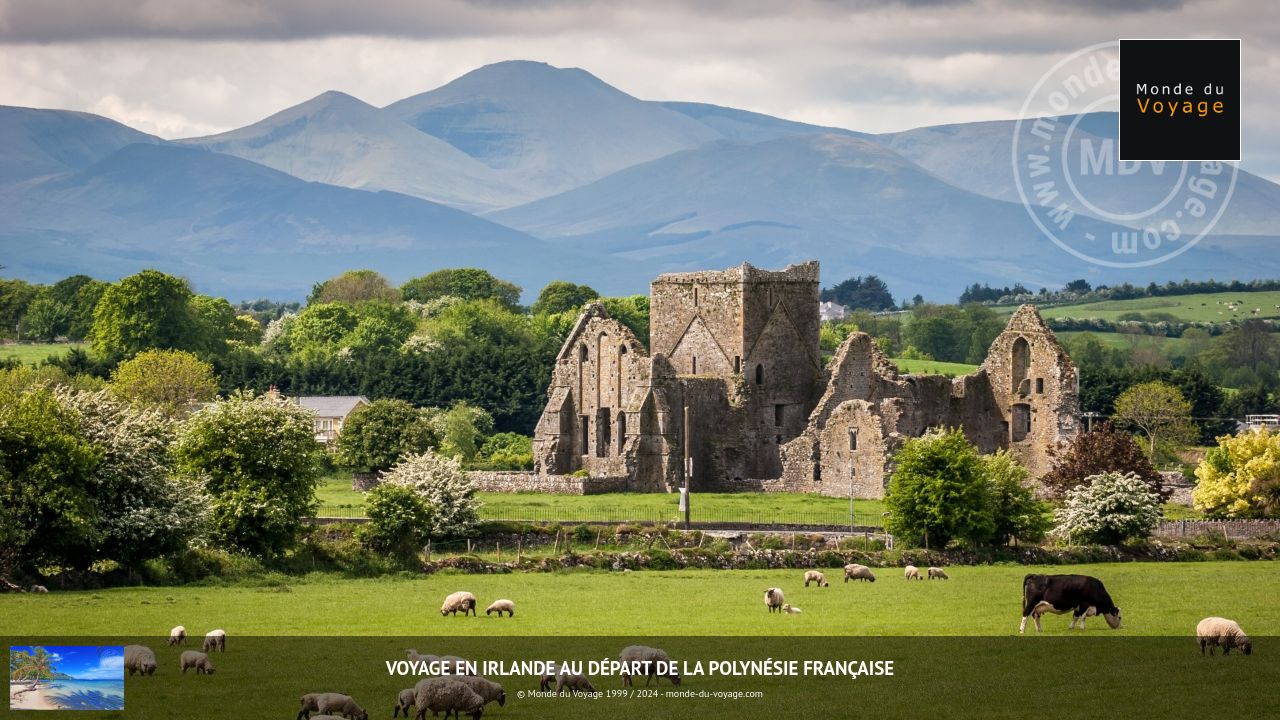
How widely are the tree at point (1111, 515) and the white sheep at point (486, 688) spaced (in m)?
35.2

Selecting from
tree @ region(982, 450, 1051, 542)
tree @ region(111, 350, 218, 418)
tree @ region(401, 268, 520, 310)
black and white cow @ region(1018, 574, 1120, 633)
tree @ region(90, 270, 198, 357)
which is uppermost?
tree @ region(401, 268, 520, 310)

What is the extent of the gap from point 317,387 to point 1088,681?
9094 centimetres

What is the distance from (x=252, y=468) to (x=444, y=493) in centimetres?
798

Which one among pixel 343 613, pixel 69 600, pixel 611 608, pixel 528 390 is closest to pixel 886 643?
pixel 611 608

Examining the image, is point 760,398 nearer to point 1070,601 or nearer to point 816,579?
point 816,579

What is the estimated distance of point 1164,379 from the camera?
117312mm

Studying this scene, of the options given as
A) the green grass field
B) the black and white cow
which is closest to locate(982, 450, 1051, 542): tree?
the black and white cow

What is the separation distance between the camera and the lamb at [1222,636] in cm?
3878

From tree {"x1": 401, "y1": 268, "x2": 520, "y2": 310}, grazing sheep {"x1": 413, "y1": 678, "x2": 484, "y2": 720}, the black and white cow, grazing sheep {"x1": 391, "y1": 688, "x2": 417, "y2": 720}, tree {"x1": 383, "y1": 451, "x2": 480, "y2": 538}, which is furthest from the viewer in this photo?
tree {"x1": 401, "y1": 268, "x2": 520, "y2": 310}

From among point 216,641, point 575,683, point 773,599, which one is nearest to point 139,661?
point 216,641

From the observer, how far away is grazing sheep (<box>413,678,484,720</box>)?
31844mm

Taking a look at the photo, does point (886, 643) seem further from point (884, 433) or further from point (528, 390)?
point (528, 390)

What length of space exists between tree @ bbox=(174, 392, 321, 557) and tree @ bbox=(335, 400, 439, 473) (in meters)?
27.8

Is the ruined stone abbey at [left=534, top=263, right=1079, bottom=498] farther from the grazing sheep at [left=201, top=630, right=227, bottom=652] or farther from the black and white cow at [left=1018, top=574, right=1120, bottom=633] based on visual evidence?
the grazing sheep at [left=201, top=630, right=227, bottom=652]
